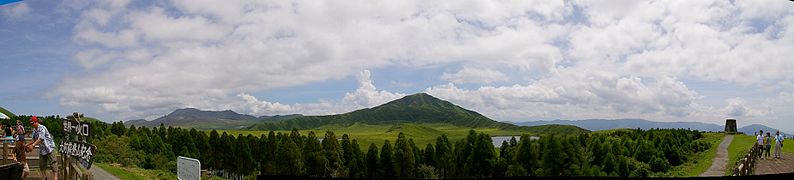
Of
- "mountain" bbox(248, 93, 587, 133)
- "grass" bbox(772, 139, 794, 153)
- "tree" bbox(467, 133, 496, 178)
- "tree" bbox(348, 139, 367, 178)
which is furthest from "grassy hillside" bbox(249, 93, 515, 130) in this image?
"grass" bbox(772, 139, 794, 153)

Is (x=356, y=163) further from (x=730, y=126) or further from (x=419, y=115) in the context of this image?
(x=730, y=126)

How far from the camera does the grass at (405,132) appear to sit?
1635 cm

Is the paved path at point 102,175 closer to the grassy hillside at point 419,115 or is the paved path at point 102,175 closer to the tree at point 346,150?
the tree at point 346,150

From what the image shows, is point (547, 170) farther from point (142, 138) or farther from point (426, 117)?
point (142, 138)

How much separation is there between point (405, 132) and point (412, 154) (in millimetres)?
5660

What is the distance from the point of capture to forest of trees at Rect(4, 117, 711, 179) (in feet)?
18.9

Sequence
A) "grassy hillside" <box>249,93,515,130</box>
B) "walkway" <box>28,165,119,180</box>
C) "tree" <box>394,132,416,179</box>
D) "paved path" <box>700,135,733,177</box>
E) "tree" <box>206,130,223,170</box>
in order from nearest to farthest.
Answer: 1. "walkway" <box>28,165,119,180</box>
2. "tree" <box>394,132,416,179</box>
3. "paved path" <box>700,135,733,177</box>
4. "grassy hillside" <box>249,93,515,130</box>
5. "tree" <box>206,130,223,170</box>

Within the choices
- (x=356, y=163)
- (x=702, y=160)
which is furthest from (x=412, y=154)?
(x=356, y=163)

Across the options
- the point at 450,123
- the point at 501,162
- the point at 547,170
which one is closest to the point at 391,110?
the point at 450,123

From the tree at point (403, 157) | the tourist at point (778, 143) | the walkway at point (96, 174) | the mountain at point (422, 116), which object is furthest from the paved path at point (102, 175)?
the tourist at point (778, 143)

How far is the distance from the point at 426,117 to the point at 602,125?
39.0 ft

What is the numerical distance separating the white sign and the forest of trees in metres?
0.53

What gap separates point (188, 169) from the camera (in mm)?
3838

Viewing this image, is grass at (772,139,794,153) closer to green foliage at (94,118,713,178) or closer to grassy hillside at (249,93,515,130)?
green foliage at (94,118,713,178)
